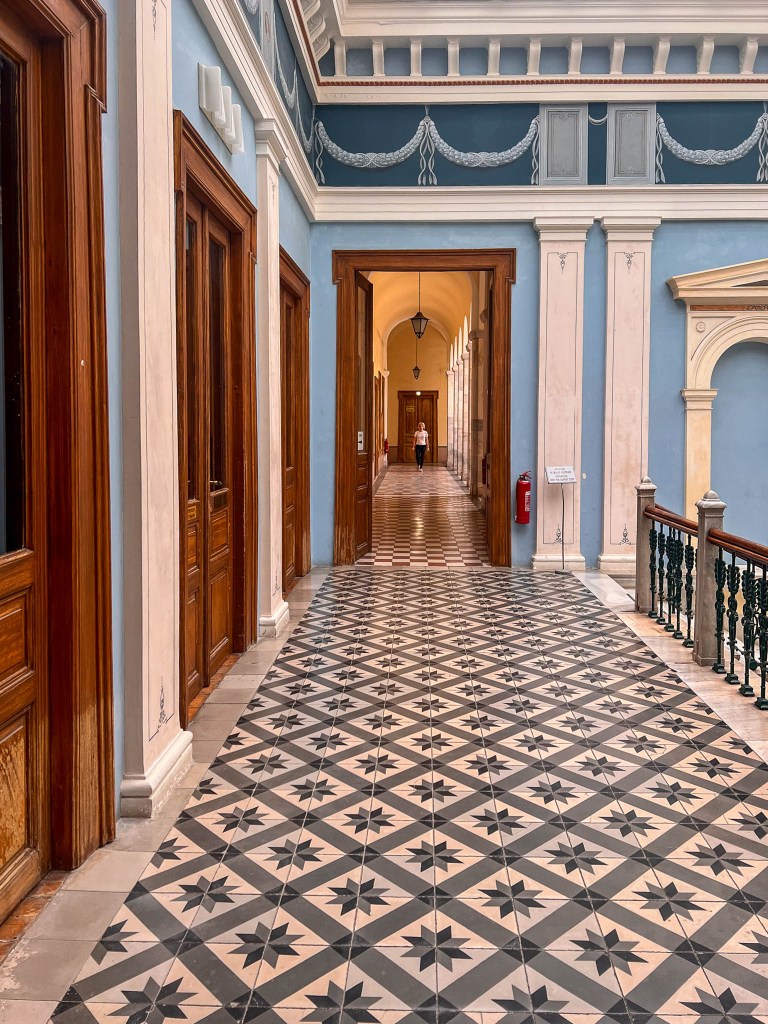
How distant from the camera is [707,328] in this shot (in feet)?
33.7

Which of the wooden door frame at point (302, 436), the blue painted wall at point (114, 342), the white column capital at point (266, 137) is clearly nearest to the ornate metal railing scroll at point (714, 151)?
the wooden door frame at point (302, 436)

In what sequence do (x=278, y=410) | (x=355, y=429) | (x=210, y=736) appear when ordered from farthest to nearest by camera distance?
1. (x=355, y=429)
2. (x=278, y=410)
3. (x=210, y=736)

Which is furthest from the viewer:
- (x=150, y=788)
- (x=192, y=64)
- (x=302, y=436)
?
(x=302, y=436)

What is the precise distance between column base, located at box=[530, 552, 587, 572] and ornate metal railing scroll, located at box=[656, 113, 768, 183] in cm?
444

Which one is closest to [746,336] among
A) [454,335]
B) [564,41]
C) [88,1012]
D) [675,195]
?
[675,195]

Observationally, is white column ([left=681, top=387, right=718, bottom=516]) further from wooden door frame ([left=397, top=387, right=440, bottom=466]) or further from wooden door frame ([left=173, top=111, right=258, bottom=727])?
wooden door frame ([left=397, top=387, right=440, bottom=466])

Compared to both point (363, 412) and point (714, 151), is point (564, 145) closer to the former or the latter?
point (714, 151)

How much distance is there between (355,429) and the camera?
35.2 ft

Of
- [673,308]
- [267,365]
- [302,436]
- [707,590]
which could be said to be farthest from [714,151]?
[267,365]

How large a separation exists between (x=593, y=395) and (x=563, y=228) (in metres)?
1.94

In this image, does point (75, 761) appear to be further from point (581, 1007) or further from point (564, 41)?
point (564, 41)

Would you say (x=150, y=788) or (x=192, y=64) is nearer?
(x=150, y=788)

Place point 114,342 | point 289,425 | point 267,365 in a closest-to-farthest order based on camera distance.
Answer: point 114,342 → point 267,365 → point 289,425

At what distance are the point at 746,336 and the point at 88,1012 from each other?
9849mm
